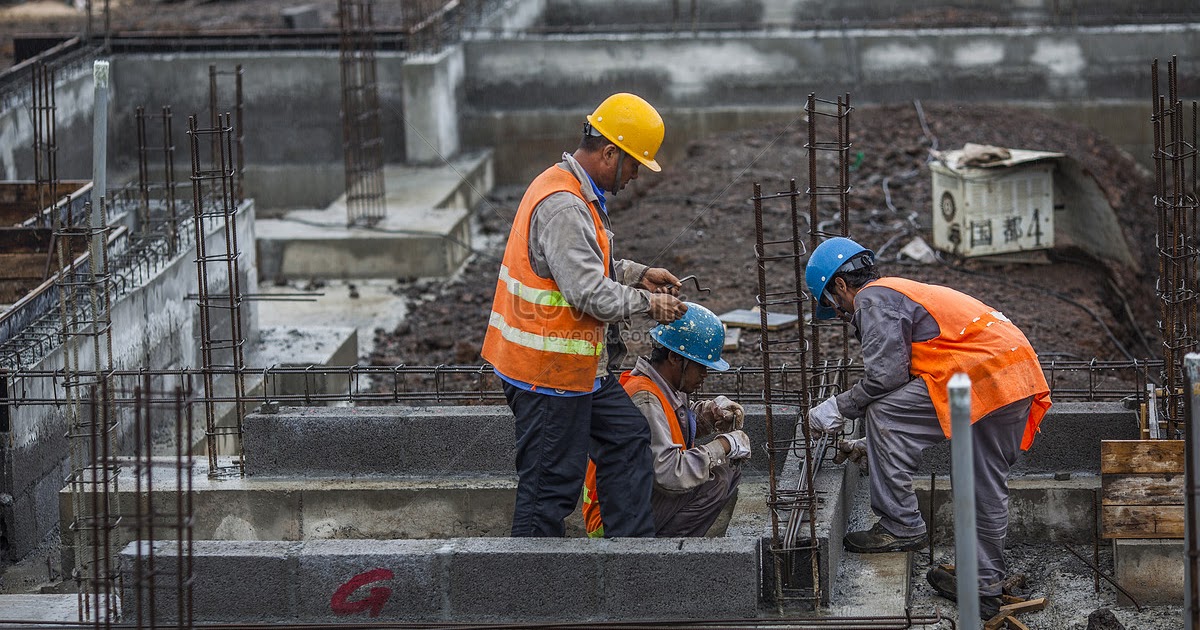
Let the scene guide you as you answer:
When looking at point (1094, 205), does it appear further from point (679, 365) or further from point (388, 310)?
point (679, 365)

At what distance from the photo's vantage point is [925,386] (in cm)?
560

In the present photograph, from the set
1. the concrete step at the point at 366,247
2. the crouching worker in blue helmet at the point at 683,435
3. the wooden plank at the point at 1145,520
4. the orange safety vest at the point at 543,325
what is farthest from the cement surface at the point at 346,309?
the wooden plank at the point at 1145,520

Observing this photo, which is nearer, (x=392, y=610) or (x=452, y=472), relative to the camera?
(x=392, y=610)

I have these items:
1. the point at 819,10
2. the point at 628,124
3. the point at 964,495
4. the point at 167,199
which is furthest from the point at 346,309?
the point at 819,10

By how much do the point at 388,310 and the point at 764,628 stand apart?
853cm

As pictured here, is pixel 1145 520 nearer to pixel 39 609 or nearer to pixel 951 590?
pixel 951 590

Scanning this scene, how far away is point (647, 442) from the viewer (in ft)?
18.5

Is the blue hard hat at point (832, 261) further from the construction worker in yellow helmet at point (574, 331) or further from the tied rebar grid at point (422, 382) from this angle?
the construction worker in yellow helmet at point (574, 331)

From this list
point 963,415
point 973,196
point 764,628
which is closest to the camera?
point 963,415

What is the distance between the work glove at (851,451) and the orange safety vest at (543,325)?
123 cm

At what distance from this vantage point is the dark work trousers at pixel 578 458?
5.48 metres

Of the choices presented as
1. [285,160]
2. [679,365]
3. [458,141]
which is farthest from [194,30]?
[679,365]

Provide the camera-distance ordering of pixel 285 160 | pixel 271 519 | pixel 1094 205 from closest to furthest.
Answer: pixel 271 519, pixel 1094 205, pixel 285 160

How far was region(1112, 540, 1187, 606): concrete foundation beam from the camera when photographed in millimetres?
5570
